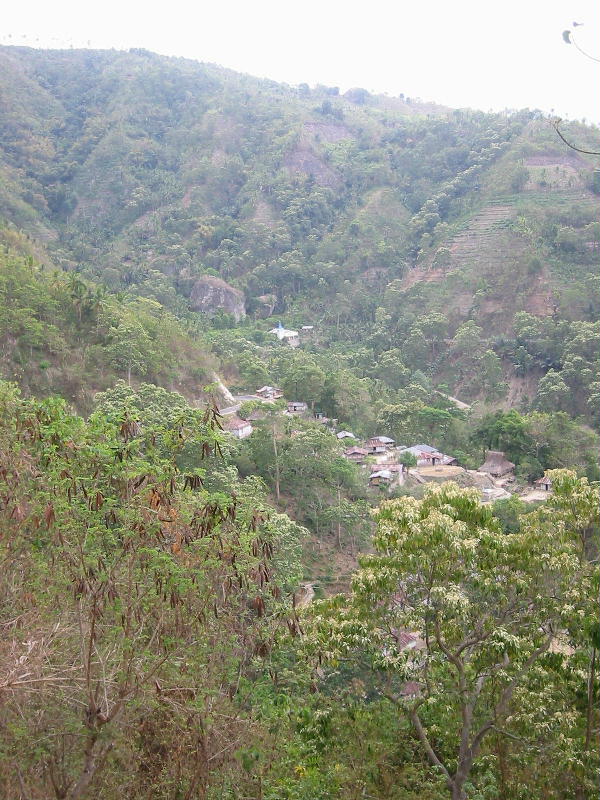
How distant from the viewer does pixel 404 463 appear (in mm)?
23609

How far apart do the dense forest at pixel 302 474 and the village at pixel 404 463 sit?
0.16 m

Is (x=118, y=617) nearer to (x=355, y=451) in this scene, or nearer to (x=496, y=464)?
(x=355, y=451)

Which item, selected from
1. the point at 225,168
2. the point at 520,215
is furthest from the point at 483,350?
the point at 225,168

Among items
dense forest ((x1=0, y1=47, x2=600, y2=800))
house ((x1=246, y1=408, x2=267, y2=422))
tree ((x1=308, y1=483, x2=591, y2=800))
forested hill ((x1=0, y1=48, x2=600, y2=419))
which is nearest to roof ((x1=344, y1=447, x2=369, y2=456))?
dense forest ((x1=0, y1=47, x2=600, y2=800))

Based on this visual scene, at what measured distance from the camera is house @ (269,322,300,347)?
4200 centimetres

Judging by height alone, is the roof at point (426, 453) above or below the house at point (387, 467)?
below

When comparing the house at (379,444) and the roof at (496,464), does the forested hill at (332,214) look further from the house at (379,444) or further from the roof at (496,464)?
the house at (379,444)

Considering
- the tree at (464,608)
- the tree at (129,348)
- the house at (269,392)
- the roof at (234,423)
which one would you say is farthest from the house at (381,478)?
the tree at (464,608)

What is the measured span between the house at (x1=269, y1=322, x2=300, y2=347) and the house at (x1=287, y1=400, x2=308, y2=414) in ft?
49.8

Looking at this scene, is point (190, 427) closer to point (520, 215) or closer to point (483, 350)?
point (483, 350)

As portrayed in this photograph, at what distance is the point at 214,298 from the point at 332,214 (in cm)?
1523

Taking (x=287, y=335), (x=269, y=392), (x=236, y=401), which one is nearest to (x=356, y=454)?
(x=236, y=401)

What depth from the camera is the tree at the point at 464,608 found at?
17.5ft

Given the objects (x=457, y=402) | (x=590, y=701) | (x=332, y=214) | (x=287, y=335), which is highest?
(x=590, y=701)
